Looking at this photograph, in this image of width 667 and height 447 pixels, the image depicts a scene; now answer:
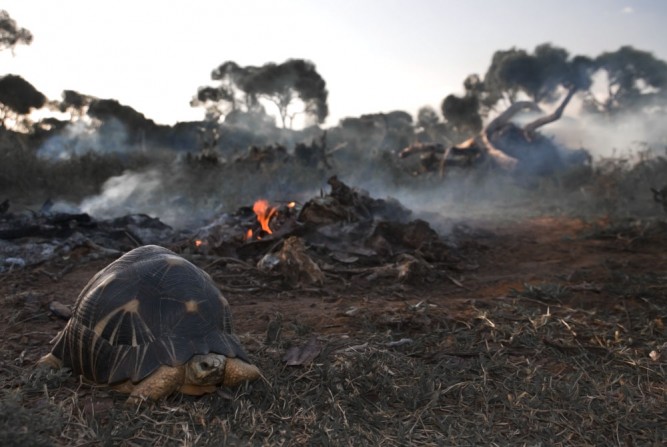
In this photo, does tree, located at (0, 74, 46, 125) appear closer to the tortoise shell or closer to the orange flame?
the orange flame

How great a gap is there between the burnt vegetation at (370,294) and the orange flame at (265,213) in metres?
0.06

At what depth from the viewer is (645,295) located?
5332mm

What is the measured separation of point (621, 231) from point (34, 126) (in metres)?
32.5

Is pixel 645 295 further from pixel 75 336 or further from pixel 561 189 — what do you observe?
pixel 561 189

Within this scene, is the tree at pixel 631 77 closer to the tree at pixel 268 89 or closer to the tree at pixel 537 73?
the tree at pixel 537 73

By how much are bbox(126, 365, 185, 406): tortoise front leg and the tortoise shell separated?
0.11 feet

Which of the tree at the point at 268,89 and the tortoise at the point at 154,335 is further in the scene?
the tree at the point at 268,89

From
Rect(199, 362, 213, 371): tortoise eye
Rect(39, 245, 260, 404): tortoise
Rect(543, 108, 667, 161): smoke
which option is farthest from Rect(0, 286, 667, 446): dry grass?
Rect(543, 108, 667, 161): smoke

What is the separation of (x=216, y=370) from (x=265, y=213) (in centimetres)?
562

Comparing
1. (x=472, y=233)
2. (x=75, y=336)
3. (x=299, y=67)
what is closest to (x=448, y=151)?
(x=472, y=233)

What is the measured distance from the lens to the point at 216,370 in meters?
2.80

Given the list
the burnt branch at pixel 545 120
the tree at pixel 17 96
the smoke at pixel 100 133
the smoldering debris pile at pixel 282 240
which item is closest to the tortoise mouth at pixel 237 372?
the smoldering debris pile at pixel 282 240

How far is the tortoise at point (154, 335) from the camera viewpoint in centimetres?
277

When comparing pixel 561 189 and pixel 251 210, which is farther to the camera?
pixel 561 189
